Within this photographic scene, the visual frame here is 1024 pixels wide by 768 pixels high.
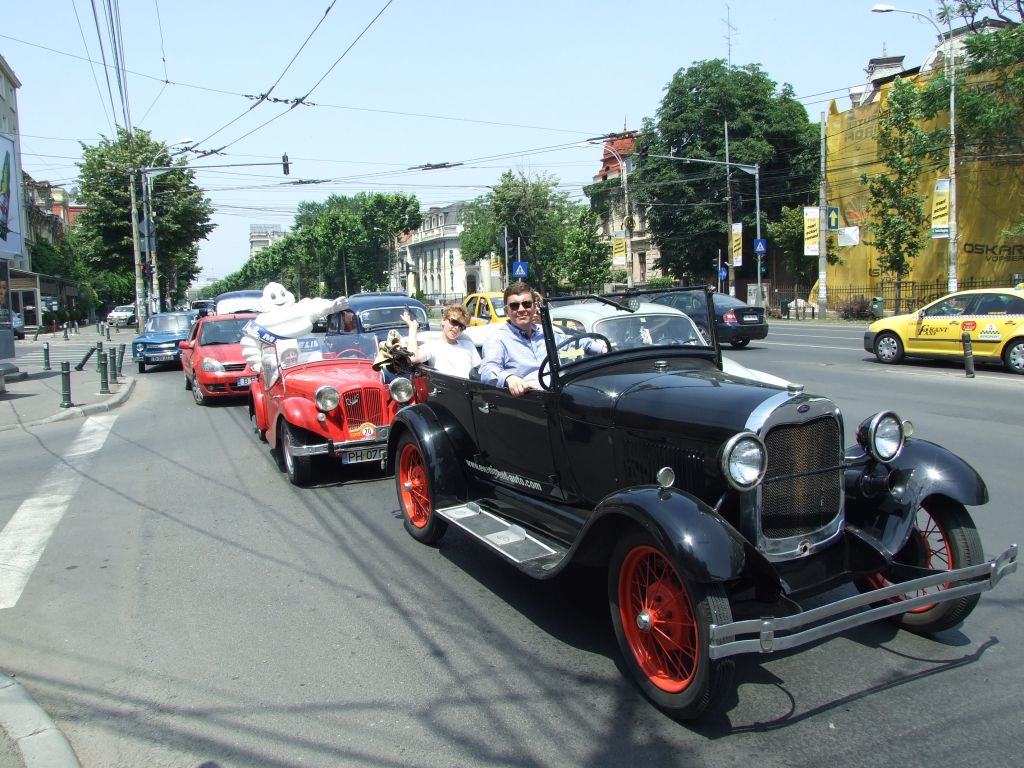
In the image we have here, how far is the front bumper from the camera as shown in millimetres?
3100

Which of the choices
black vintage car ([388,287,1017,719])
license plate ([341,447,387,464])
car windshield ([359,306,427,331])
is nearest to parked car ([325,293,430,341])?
car windshield ([359,306,427,331])

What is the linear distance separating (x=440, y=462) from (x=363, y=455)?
7.79 ft

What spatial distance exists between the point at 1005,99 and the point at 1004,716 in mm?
33705

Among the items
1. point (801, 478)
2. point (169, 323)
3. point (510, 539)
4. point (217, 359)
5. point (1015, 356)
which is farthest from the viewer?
point (169, 323)

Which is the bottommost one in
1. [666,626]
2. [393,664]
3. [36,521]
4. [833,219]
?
[393,664]

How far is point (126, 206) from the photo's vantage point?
144 ft

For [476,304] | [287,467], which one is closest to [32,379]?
[476,304]

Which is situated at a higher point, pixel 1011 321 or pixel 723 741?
pixel 1011 321

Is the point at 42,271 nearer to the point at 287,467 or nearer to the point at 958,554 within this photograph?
the point at 287,467

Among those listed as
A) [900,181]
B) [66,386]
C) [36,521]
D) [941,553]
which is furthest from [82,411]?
[900,181]

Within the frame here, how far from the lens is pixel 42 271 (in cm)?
5394

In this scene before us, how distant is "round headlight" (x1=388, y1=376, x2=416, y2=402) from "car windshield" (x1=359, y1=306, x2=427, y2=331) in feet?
26.4

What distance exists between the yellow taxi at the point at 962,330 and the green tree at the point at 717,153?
31.3 m

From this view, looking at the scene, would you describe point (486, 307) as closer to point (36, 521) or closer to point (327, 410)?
point (327, 410)
